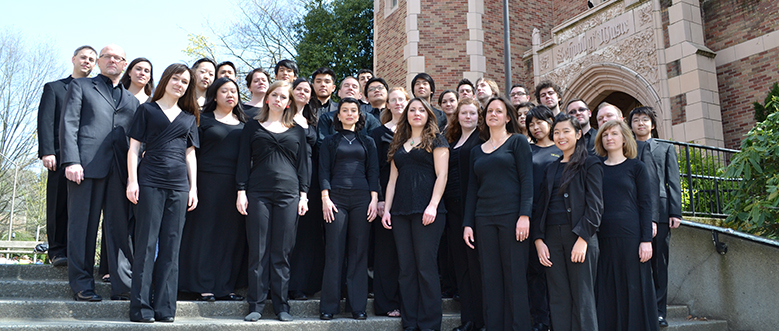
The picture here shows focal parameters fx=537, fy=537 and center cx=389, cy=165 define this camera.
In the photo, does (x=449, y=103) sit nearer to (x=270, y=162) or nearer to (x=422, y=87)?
(x=422, y=87)

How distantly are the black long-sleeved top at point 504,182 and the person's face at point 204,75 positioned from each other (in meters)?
2.56

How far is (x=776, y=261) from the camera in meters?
4.96

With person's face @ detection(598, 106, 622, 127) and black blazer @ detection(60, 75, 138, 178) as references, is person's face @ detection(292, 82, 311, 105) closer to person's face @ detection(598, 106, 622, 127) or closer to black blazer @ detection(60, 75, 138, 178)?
black blazer @ detection(60, 75, 138, 178)

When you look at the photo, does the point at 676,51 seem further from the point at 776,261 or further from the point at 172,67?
the point at 172,67

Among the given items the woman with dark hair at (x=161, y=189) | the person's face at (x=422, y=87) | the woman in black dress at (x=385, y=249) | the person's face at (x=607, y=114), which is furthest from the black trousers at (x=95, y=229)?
the person's face at (x=607, y=114)

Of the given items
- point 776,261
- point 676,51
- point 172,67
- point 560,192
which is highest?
point 676,51

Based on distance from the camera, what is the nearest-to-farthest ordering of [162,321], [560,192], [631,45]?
[162,321] < [560,192] < [631,45]

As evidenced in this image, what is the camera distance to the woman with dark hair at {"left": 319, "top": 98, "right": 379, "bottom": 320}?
162 inches

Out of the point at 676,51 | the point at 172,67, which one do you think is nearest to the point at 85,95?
the point at 172,67

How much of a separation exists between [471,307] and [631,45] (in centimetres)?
838

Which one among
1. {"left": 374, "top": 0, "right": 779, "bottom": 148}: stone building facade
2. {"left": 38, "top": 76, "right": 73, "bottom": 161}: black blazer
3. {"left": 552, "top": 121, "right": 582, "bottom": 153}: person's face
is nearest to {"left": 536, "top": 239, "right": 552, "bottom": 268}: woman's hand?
{"left": 552, "top": 121, "right": 582, "bottom": 153}: person's face

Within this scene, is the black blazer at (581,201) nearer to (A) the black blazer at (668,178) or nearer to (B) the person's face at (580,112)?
(B) the person's face at (580,112)

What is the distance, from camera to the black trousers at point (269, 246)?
392 cm

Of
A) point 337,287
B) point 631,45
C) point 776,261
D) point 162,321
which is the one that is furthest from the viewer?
point 631,45
